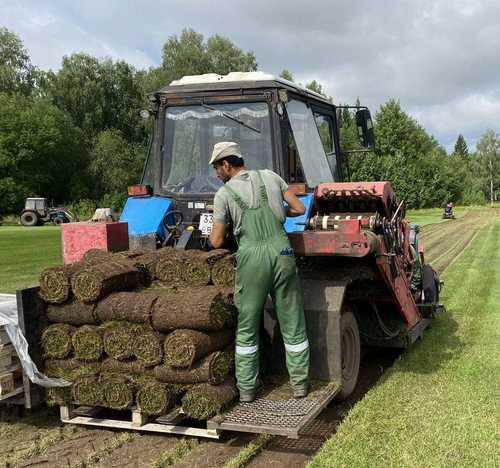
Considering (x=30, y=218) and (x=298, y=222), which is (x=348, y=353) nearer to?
(x=298, y=222)

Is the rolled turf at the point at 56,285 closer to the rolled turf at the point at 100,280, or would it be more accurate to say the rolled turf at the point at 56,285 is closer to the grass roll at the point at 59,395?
the rolled turf at the point at 100,280

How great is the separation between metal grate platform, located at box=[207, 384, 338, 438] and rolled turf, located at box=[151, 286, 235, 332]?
0.60 metres

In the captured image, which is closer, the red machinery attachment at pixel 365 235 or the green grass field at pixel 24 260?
the red machinery attachment at pixel 365 235

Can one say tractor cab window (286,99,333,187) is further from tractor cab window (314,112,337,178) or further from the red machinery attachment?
the red machinery attachment

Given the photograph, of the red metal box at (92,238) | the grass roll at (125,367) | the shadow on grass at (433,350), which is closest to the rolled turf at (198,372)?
the grass roll at (125,367)

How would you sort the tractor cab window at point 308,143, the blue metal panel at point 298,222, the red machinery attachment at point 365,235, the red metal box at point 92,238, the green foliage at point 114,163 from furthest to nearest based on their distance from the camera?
1. the green foliage at point 114,163
2. the tractor cab window at point 308,143
3. the red metal box at point 92,238
4. the blue metal panel at point 298,222
5. the red machinery attachment at point 365,235

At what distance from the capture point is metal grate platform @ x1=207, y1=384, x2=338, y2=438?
380cm

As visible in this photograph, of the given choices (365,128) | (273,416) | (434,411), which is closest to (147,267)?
(273,416)

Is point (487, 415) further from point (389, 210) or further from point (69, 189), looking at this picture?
point (69, 189)

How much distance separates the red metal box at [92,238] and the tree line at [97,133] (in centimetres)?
4379

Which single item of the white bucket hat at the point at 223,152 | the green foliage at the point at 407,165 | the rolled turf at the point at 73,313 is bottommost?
the rolled turf at the point at 73,313

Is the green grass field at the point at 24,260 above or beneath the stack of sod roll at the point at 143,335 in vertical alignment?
beneath

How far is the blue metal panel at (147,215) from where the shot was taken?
566 cm

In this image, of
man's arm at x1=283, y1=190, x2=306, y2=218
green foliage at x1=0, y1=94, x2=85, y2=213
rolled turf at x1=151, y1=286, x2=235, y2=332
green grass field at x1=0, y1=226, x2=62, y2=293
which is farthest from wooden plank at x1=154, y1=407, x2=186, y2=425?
green foliage at x1=0, y1=94, x2=85, y2=213
